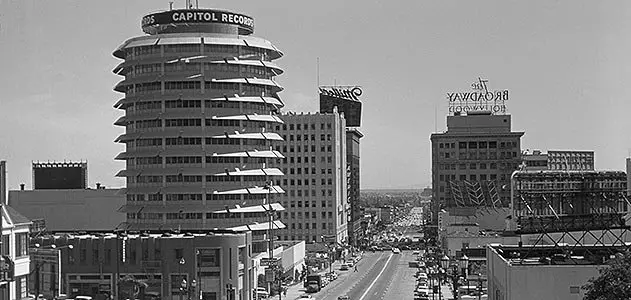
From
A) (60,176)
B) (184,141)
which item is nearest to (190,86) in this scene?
(184,141)

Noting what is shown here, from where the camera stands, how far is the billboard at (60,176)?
606ft

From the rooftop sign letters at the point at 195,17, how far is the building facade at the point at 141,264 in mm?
46074

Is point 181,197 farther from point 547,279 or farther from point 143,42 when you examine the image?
point 547,279

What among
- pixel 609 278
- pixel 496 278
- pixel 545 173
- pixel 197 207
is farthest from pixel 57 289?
pixel 545 173

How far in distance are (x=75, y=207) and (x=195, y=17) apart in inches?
1901

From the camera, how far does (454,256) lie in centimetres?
14212

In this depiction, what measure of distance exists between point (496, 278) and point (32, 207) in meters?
117

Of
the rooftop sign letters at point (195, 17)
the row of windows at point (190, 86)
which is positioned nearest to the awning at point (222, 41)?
the rooftop sign letters at point (195, 17)

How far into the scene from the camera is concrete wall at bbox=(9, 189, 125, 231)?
17250 cm

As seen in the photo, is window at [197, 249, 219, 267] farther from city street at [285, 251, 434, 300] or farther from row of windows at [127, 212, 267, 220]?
row of windows at [127, 212, 267, 220]

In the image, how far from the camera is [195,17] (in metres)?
140

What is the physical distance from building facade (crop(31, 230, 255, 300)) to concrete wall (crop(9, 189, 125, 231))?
235ft

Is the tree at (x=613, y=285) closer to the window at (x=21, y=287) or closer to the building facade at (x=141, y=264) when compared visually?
the window at (x=21, y=287)

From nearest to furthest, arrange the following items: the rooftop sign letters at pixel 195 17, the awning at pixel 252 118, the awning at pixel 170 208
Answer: the awning at pixel 252 118
the awning at pixel 170 208
the rooftop sign letters at pixel 195 17
